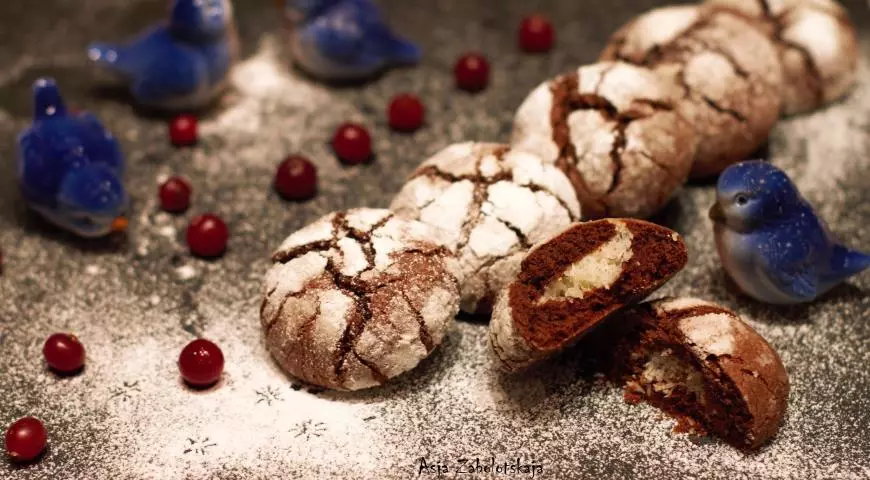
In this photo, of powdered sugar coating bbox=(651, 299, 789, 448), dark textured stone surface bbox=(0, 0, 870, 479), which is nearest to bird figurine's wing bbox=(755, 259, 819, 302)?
dark textured stone surface bbox=(0, 0, 870, 479)

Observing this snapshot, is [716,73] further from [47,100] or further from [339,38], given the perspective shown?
[47,100]

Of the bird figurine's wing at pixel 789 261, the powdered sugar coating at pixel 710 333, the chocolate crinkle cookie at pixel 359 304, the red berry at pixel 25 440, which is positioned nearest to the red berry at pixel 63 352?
the red berry at pixel 25 440

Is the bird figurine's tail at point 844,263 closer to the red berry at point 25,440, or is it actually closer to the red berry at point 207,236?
the red berry at point 207,236

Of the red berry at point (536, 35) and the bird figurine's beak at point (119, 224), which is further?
the red berry at point (536, 35)

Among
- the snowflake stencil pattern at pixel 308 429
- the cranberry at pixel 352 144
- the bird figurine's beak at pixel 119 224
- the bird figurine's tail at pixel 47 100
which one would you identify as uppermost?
the bird figurine's tail at pixel 47 100

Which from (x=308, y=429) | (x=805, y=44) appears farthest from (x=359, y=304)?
(x=805, y=44)

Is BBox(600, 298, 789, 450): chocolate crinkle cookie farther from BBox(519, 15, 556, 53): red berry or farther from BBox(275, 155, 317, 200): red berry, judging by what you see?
BBox(519, 15, 556, 53): red berry

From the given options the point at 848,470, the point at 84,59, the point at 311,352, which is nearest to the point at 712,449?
the point at 848,470
